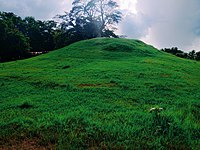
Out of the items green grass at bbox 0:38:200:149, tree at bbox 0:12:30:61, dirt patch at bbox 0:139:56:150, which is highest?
tree at bbox 0:12:30:61

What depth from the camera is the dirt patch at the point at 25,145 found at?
4.94 meters

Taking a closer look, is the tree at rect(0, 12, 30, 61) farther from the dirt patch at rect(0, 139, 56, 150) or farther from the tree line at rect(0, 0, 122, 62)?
the dirt patch at rect(0, 139, 56, 150)

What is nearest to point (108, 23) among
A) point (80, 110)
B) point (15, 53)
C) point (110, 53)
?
point (15, 53)

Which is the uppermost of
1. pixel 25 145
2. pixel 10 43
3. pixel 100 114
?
pixel 10 43

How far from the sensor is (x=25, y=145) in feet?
16.6

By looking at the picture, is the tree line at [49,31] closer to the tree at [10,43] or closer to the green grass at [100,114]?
the tree at [10,43]

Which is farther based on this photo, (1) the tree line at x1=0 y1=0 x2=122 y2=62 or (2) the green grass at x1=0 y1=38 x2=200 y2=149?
(1) the tree line at x1=0 y1=0 x2=122 y2=62

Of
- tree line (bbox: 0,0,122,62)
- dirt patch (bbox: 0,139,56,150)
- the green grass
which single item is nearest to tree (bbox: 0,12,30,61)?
tree line (bbox: 0,0,122,62)

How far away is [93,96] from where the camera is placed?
9250 mm

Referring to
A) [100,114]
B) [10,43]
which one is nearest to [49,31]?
[10,43]

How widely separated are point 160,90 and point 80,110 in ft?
16.7

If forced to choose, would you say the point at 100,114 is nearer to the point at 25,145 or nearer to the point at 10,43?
the point at 25,145

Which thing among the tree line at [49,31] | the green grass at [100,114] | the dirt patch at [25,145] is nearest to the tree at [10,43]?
the tree line at [49,31]

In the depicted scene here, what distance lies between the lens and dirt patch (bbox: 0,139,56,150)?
4941 millimetres
